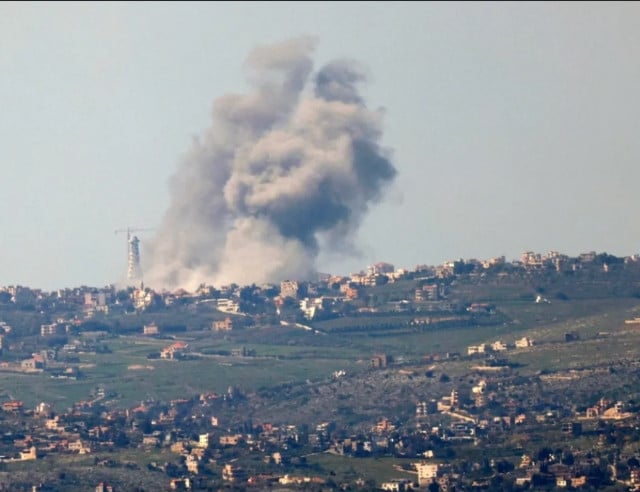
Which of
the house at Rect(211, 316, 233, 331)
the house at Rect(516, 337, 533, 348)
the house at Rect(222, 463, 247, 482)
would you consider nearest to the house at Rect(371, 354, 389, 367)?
the house at Rect(516, 337, 533, 348)

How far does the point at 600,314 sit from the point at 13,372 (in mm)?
30055

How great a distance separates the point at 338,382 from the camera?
5468 inches

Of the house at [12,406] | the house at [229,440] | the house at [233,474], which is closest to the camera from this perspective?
the house at [233,474]

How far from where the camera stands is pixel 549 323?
153750mm

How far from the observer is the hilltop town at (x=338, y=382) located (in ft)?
353

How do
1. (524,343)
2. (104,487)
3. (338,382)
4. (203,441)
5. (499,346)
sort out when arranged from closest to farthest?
(104,487), (203,441), (338,382), (524,343), (499,346)

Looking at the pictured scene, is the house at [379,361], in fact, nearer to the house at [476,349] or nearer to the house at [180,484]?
the house at [476,349]

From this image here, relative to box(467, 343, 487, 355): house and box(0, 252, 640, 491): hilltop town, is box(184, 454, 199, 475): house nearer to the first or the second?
box(0, 252, 640, 491): hilltop town

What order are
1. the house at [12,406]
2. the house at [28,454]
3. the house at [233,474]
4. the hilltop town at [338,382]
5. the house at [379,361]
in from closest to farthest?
the house at [233,474] → the hilltop town at [338,382] → the house at [28,454] → the house at [12,406] → the house at [379,361]

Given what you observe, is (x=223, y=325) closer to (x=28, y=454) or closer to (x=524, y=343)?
(x=524, y=343)

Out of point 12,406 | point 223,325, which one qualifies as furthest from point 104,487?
point 223,325

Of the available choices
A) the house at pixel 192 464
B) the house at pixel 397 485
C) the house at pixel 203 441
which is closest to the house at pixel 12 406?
the house at pixel 203 441

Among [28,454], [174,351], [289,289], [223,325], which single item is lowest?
[28,454]

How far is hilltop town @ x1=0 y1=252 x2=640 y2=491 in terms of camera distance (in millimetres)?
107625
